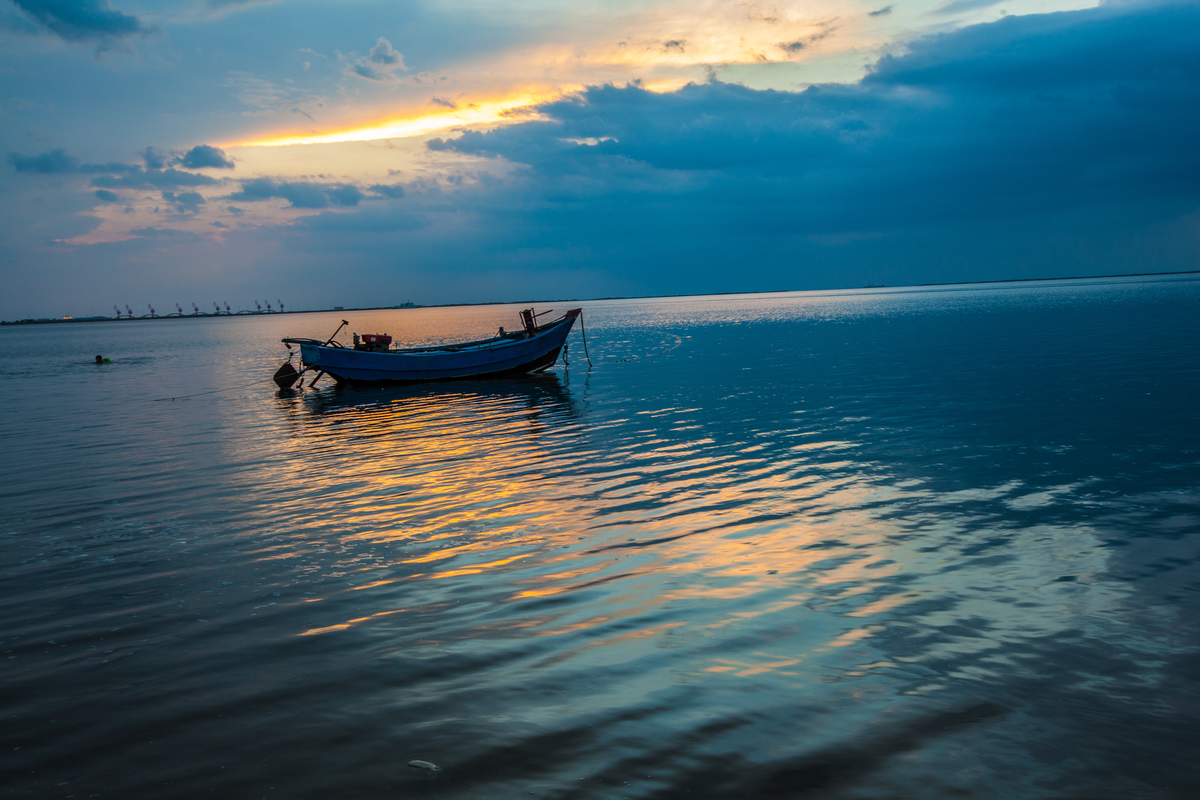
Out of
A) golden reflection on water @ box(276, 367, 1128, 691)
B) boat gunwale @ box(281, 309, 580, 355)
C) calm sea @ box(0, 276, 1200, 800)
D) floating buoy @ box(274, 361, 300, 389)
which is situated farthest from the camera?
floating buoy @ box(274, 361, 300, 389)

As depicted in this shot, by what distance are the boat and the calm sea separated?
57.2ft

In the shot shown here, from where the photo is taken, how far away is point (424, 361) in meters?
35.3

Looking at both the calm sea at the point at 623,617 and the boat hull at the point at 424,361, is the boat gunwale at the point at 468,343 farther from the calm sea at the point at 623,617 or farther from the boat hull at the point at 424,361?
the calm sea at the point at 623,617

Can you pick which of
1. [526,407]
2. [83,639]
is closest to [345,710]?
[83,639]

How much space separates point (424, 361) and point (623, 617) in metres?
30.1

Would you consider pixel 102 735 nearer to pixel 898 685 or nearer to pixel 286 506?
pixel 898 685

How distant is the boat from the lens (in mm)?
35031

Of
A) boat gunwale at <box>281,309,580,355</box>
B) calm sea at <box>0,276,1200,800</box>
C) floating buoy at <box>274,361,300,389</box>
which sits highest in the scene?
boat gunwale at <box>281,309,580,355</box>

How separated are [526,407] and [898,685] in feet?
68.6

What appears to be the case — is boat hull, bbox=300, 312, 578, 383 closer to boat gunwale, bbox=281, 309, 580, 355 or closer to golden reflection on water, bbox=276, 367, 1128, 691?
boat gunwale, bbox=281, 309, 580, 355

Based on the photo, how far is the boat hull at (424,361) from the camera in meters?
35.0

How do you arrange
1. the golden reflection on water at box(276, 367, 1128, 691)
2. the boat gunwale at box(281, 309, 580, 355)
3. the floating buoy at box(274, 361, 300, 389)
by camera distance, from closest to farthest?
the golden reflection on water at box(276, 367, 1128, 691), the boat gunwale at box(281, 309, 580, 355), the floating buoy at box(274, 361, 300, 389)

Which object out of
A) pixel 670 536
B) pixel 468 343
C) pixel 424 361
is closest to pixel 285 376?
pixel 424 361

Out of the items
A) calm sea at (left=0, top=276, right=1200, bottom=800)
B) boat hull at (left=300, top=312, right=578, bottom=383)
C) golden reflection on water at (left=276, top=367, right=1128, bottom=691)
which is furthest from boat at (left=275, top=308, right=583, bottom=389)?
golden reflection on water at (left=276, top=367, right=1128, bottom=691)
